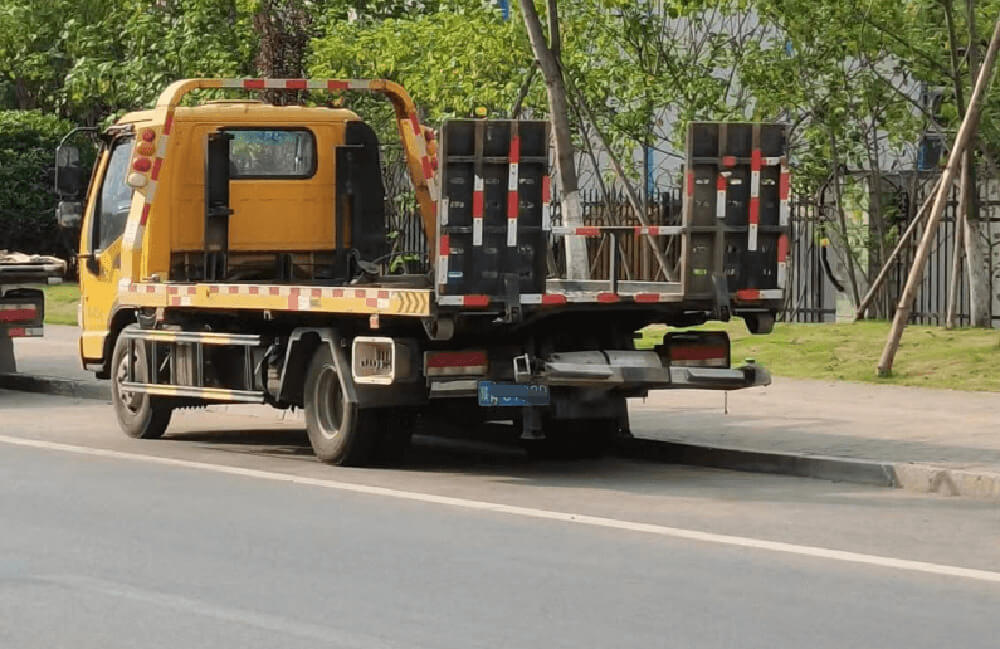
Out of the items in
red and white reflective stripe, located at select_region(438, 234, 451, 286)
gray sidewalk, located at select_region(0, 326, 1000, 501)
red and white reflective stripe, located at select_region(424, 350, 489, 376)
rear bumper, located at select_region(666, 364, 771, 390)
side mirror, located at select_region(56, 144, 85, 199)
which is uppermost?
side mirror, located at select_region(56, 144, 85, 199)

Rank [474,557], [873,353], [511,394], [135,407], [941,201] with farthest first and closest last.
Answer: [873,353], [941,201], [135,407], [511,394], [474,557]

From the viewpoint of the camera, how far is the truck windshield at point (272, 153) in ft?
55.5

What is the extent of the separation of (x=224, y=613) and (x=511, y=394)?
16.9 feet

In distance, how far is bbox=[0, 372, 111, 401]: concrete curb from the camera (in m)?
20.6

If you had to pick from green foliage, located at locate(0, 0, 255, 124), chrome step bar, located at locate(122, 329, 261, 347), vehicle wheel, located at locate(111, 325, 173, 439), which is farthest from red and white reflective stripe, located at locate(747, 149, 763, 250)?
green foliage, located at locate(0, 0, 255, 124)

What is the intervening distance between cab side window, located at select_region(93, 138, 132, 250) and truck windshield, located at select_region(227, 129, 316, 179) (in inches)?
34.1

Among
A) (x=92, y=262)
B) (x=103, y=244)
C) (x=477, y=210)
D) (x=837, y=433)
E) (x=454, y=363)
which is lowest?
(x=837, y=433)

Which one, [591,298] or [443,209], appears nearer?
[443,209]

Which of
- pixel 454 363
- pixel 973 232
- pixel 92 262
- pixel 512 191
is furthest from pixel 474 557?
pixel 973 232

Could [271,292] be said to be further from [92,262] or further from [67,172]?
[67,172]

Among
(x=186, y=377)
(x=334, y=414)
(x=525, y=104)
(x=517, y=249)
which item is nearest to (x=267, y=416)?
(x=186, y=377)

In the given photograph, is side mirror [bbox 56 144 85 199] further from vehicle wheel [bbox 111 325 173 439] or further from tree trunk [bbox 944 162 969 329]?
tree trunk [bbox 944 162 969 329]

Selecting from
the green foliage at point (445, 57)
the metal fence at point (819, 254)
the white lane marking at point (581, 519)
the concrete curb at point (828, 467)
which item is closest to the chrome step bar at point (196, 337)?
the white lane marking at point (581, 519)

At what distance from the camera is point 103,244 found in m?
17.3
